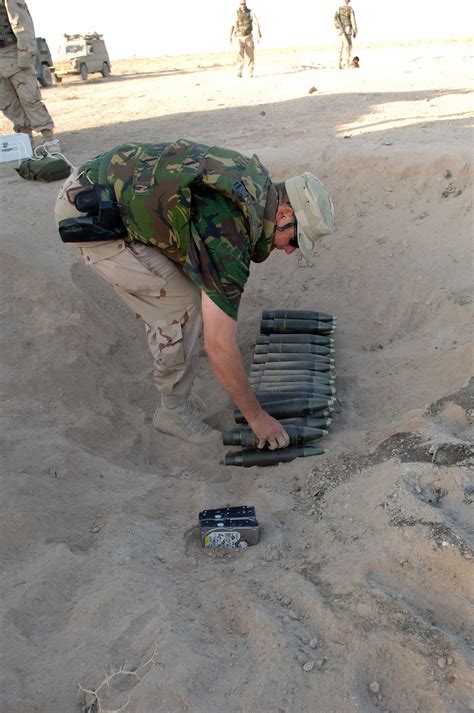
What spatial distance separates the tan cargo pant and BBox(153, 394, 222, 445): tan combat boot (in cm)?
6

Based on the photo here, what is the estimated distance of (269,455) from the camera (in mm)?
3377

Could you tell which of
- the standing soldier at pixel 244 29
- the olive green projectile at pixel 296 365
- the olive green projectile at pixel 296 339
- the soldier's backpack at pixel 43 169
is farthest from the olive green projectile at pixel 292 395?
the standing soldier at pixel 244 29

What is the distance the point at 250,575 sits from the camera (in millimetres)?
2467

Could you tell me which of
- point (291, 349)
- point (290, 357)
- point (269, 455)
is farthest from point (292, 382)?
point (269, 455)

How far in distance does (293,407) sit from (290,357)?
0.73 metres

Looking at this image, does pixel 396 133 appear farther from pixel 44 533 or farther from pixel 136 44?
pixel 136 44

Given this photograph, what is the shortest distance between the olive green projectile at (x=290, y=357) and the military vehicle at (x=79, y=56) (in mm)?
19474

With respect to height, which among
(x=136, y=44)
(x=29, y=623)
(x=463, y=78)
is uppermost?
(x=29, y=623)

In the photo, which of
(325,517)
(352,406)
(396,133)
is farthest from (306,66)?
(325,517)

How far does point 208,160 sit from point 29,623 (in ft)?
6.74

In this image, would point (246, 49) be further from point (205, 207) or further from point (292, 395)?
point (205, 207)

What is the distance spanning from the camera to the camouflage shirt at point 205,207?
2793 mm

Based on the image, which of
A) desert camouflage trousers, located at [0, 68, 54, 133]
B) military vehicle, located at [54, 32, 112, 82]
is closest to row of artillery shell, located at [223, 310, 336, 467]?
desert camouflage trousers, located at [0, 68, 54, 133]

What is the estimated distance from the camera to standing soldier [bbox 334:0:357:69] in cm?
1620
